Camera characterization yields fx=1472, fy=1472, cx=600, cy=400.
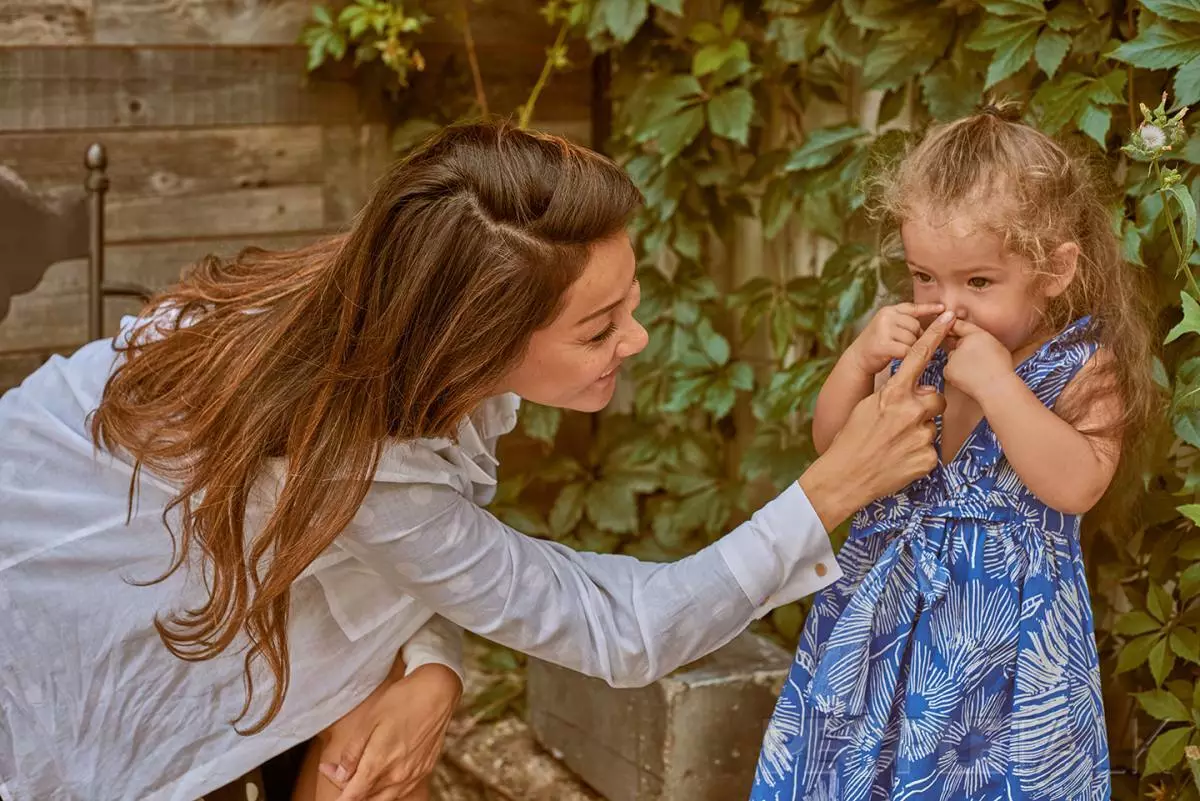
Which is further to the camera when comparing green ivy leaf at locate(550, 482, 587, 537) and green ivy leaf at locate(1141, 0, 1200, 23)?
green ivy leaf at locate(550, 482, 587, 537)

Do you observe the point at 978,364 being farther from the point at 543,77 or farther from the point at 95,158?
the point at 543,77

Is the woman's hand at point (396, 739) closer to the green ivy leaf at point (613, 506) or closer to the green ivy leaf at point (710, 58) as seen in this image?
the green ivy leaf at point (613, 506)

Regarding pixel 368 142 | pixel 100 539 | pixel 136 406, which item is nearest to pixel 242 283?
pixel 136 406

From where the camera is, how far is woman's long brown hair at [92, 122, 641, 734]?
136 cm

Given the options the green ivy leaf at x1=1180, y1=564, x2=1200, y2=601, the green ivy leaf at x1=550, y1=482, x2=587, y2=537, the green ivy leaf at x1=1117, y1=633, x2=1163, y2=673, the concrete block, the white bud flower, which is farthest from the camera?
the green ivy leaf at x1=550, y1=482, x2=587, y2=537

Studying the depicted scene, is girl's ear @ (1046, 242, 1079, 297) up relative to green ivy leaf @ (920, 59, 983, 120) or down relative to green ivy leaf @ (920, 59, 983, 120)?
down

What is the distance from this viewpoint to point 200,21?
2.49 meters

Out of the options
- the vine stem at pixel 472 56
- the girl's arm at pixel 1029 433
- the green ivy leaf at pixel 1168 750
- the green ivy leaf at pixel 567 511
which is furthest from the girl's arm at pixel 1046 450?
the vine stem at pixel 472 56

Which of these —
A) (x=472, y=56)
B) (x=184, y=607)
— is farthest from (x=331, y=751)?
(x=472, y=56)

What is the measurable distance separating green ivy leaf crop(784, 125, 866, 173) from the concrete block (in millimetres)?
681

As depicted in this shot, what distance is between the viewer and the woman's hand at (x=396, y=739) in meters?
1.58

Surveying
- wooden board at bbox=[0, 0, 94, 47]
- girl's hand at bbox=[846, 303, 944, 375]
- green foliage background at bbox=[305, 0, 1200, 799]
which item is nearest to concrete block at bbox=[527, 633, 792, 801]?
green foliage background at bbox=[305, 0, 1200, 799]

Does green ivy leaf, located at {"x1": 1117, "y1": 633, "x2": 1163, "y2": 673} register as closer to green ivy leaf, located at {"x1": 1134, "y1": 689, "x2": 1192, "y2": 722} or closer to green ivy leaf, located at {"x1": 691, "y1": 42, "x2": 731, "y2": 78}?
green ivy leaf, located at {"x1": 1134, "y1": 689, "x2": 1192, "y2": 722}

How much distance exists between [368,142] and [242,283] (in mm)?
1108
